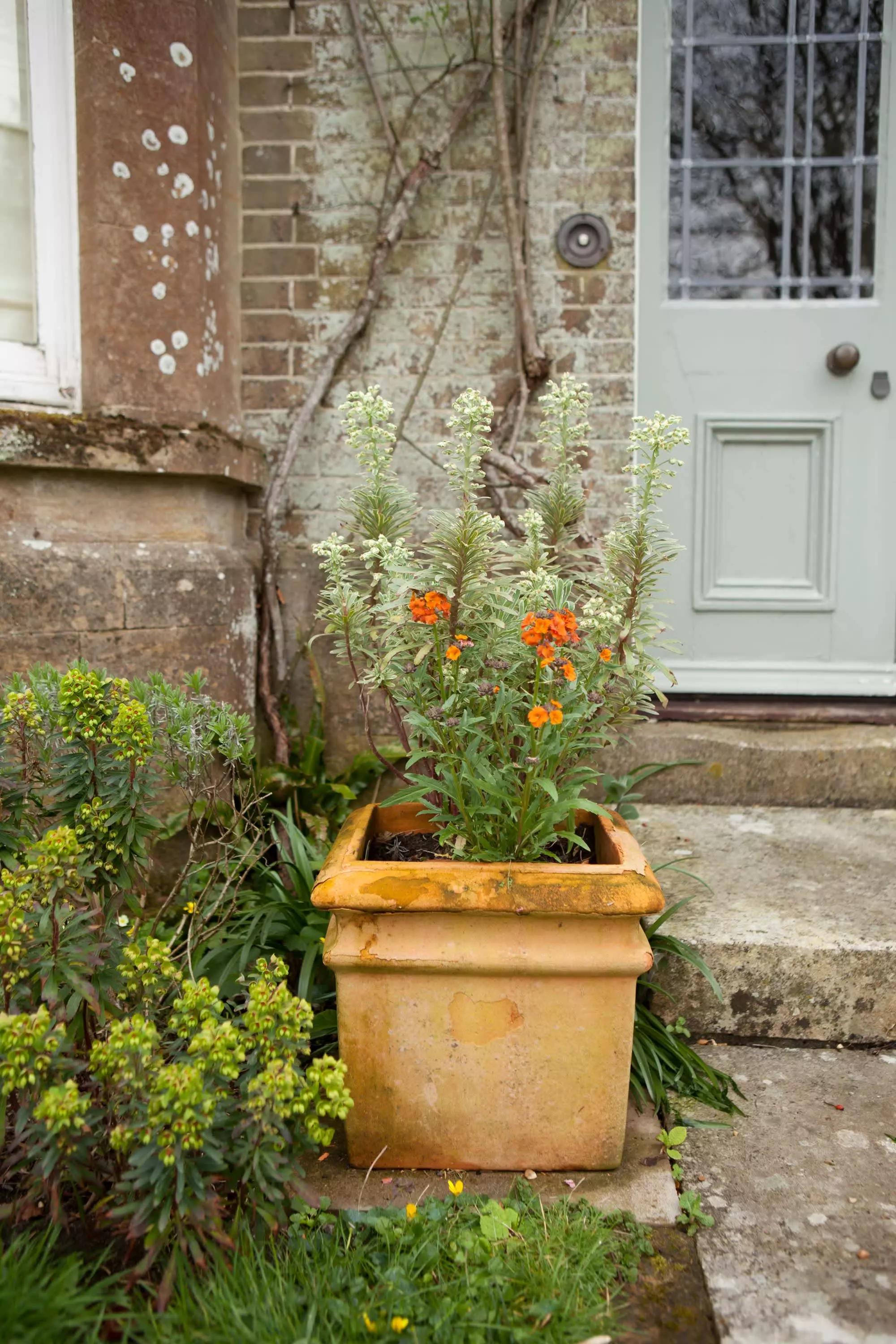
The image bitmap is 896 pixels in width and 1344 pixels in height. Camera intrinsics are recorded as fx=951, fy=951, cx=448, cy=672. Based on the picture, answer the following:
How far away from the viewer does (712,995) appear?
85.1 inches

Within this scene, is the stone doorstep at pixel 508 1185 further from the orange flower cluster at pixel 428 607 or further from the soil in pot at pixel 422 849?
the orange flower cluster at pixel 428 607

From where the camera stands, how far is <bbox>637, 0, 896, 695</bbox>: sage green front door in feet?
10.3

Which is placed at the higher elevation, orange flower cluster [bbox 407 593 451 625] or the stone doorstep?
orange flower cluster [bbox 407 593 451 625]

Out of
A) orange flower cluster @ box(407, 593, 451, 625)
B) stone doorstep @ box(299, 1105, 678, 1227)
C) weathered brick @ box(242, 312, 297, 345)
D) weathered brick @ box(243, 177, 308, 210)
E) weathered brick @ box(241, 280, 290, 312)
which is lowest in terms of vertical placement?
stone doorstep @ box(299, 1105, 678, 1227)

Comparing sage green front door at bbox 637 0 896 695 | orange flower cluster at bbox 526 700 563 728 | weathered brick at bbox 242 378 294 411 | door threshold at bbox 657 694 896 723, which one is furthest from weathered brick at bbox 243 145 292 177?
orange flower cluster at bbox 526 700 563 728

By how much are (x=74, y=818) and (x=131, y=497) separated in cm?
125

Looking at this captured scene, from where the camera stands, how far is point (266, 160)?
3098 mm

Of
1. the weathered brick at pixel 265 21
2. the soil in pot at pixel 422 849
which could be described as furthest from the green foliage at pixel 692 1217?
the weathered brick at pixel 265 21

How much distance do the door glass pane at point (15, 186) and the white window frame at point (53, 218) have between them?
4 centimetres

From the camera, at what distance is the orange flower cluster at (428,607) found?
1.74m

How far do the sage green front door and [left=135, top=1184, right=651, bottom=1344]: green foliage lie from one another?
2030 mm

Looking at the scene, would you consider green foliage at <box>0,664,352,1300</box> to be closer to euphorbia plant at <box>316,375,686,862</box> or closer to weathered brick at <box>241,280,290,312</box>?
euphorbia plant at <box>316,375,686,862</box>

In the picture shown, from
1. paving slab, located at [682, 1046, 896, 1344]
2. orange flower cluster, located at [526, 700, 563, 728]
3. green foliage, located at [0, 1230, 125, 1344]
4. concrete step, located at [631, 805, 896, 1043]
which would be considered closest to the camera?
green foliage, located at [0, 1230, 125, 1344]

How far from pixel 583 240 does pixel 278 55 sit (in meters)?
1.16
